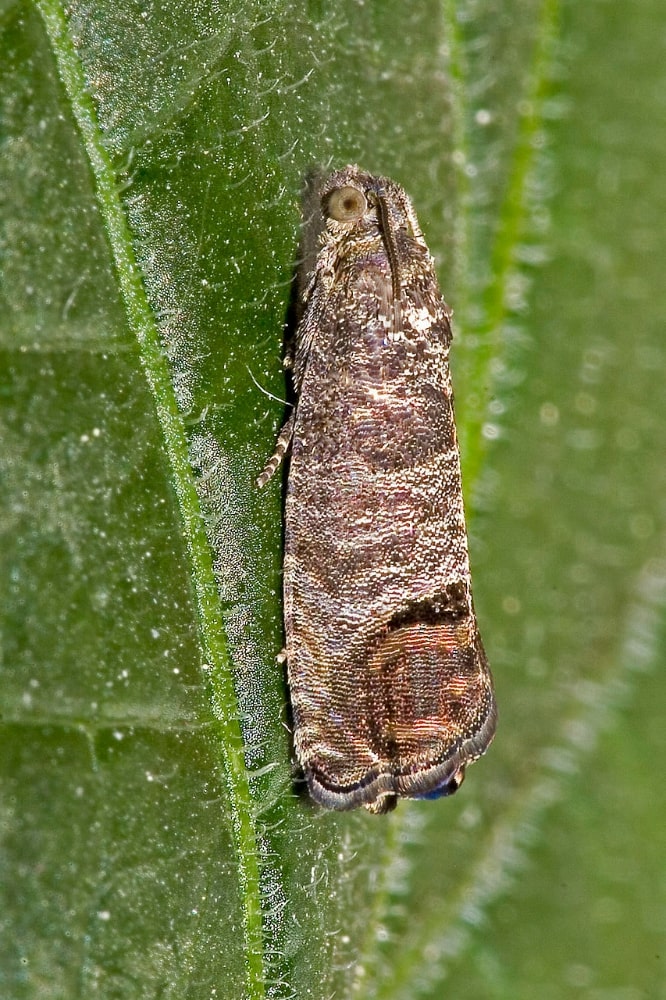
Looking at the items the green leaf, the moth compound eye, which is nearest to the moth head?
the moth compound eye

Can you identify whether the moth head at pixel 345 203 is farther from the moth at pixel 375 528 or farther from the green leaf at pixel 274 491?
the green leaf at pixel 274 491

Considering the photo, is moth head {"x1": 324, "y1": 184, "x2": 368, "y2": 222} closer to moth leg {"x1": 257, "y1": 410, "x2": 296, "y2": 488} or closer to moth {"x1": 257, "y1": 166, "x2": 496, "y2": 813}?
moth {"x1": 257, "y1": 166, "x2": 496, "y2": 813}

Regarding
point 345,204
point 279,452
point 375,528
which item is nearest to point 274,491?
point 279,452

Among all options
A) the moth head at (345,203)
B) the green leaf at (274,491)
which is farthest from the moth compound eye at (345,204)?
the green leaf at (274,491)

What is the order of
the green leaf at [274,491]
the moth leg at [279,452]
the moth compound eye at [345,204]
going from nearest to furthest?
1. the green leaf at [274,491]
2. the moth leg at [279,452]
3. the moth compound eye at [345,204]

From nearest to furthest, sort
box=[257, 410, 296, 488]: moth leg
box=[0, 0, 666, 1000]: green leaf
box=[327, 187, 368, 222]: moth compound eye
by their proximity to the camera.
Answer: box=[0, 0, 666, 1000]: green leaf
box=[257, 410, 296, 488]: moth leg
box=[327, 187, 368, 222]: moth compound eye

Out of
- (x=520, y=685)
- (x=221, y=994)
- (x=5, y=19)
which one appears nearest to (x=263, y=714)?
(x=221, y=994)
